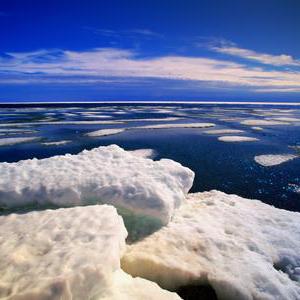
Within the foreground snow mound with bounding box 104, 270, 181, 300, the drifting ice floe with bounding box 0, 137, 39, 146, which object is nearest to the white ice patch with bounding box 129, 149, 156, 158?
the drifting ice floe with bounding box 0, 137, 39, 146

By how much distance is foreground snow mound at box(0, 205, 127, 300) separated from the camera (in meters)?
2.80

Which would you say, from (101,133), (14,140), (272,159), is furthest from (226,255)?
(101,133)

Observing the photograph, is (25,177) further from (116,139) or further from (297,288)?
(116,139)

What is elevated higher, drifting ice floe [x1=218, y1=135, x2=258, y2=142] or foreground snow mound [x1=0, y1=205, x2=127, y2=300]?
foreground snow mound [x1=0, y1=205, x2=127, y2=300]

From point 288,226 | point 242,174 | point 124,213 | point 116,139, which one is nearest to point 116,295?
point 124,213

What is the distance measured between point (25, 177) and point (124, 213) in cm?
160

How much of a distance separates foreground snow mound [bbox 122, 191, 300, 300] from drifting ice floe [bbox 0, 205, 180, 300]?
17.4 inches

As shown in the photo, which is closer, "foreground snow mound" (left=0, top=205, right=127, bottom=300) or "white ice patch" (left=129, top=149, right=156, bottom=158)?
"foreground snow mound" (left=0, top=205, right=127, bottom=300)

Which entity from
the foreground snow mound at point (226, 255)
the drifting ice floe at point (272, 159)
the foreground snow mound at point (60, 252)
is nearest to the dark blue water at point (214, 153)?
the drifting ice floe at point (272, 159)

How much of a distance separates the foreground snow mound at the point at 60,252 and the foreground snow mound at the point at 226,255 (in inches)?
22.2

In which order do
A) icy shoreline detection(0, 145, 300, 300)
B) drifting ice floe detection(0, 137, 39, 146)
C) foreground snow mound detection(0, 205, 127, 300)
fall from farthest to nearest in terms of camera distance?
drifting ice floe detection(0, 137, 39, 146), icy shoreline detection(0, 145, 300, 300), foreground snow mound detection(0, 205, 127, 300)

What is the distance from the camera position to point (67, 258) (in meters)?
3.15

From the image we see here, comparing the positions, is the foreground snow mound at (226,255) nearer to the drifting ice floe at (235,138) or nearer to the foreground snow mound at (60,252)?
the foreground snow mound at (60,252)

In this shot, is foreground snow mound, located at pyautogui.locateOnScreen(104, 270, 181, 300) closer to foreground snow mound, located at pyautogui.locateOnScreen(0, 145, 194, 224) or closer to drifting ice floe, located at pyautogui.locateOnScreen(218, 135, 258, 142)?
foreground snow mound, located at pyautogui.locateOnScreen(0, 145, 194, 224)
